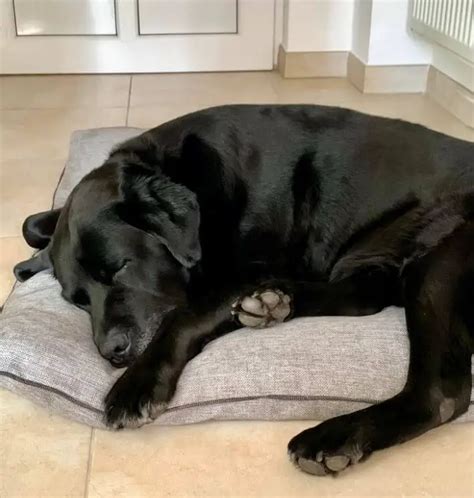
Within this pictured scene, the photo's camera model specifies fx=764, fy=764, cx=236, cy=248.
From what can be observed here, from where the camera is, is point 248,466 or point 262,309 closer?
point 248,466

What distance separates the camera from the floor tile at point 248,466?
1.36 m

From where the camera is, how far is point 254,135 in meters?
1.86

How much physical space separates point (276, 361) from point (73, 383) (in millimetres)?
404

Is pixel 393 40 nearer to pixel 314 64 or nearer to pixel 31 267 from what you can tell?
pixel 314 64

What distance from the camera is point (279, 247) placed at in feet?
6.03

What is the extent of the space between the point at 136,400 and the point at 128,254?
32 cm

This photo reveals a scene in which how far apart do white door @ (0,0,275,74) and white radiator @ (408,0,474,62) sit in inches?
38.5

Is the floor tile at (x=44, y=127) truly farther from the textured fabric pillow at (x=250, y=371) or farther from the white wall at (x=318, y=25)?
the textured fabric pillow at (x=250, y=371)

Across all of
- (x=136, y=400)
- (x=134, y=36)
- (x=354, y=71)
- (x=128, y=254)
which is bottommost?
(x=354, y=71)

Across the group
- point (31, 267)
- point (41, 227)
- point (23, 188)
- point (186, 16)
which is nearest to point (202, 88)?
point (186, 16)

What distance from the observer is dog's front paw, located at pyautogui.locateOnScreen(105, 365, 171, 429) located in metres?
1.43

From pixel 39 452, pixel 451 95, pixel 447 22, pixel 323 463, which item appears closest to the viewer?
pixel 323 463

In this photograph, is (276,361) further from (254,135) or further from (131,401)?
(254,135)

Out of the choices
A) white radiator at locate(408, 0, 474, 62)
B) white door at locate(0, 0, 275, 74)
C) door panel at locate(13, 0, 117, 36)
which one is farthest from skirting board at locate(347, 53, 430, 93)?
door panel at locate(13, 0, 117, 36)
